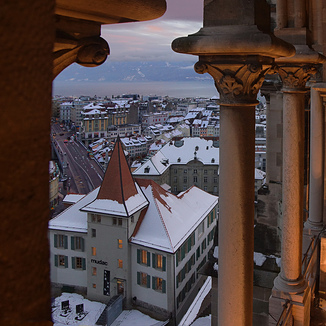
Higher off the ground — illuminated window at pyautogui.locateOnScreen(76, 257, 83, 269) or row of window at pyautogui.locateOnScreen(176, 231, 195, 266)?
row of window at pyautogui.locateOnScreen(176, 231, 195, 266)

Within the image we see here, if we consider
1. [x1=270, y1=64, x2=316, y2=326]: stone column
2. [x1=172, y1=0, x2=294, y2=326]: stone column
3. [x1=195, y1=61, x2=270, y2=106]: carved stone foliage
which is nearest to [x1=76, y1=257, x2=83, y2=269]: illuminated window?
[x1=270, y1=64, x2=316, y2=326]: stone column

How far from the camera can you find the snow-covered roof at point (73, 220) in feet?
109

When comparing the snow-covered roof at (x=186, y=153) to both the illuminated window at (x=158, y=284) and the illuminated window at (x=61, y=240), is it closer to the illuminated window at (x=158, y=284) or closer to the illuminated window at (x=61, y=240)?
the illuminated window at (x=61, y=240)

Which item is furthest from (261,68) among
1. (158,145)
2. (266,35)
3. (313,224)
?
(158,145)

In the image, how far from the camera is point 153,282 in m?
29.9

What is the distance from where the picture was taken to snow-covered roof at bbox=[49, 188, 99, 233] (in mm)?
33125

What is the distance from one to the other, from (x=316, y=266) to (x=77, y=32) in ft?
29.3

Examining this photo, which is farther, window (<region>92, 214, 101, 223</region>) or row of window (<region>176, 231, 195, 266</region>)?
window (<region>92, 214, 101, 223</region>)

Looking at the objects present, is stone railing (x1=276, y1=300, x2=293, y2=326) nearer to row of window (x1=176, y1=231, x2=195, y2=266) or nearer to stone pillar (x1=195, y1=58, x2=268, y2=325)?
stone pillar (x1=195, y1=58, x2=268, y2=325)

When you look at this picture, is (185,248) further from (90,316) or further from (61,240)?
(61,240)

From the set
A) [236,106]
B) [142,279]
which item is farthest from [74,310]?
[236,106]

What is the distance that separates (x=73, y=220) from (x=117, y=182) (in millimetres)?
4927

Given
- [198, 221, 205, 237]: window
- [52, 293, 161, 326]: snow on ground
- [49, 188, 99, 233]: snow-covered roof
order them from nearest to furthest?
1. [52, 293, 161, 326]: snow on ground
2. [49, 188, 99, 233]: snow-covered roof
3. [198, 221, 205, 237]: window

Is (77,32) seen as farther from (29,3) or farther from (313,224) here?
(313,224)
